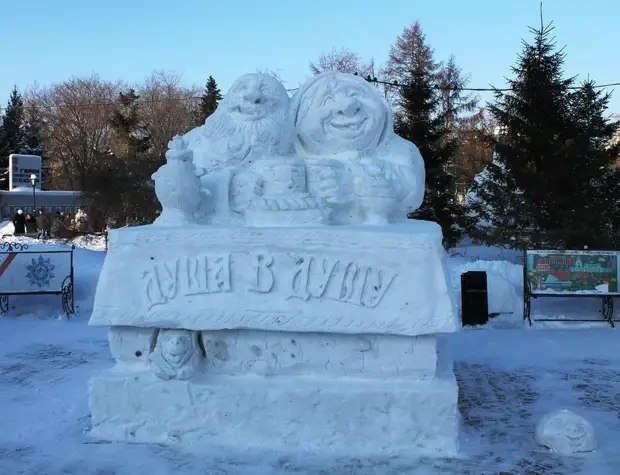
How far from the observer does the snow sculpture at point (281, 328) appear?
11.8ft

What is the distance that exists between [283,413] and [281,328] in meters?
0.50

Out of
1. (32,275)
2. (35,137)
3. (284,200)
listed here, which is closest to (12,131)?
(35,137)

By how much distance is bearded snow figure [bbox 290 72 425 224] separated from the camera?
406 centimetres

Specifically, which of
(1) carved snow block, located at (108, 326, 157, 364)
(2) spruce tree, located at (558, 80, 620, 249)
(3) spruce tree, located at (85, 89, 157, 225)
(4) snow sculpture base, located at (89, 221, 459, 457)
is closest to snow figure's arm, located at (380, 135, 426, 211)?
(4) snow sculpture base, located at (89, 221, 459, 457)

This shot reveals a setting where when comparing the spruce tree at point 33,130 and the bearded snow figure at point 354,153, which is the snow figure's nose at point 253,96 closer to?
the bearded snow figure at point 354,153

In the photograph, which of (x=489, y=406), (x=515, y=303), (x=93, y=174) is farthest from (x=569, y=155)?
(x=93, y=174)

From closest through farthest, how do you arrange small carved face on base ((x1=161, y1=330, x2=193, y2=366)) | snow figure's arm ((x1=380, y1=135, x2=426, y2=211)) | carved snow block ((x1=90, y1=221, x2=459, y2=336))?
1. carved snow block ((x1=90, y1=221, x2=459, y2=336))
2. small carved face on base ((x1=161, y1=330, x2=193, y2=366))
3. snow figure's arm ((x1=380, y1=135, x2=426, y2=211))

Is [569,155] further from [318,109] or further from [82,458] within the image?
[82,458]

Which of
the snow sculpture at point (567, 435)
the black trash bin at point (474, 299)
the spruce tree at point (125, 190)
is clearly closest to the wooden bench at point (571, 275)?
the black trash bin at point (474, 299)

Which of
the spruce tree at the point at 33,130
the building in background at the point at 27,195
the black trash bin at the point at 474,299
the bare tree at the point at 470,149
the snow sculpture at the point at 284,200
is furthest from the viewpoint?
the spruce tree at the point at 33,130

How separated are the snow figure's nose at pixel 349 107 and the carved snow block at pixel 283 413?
5.85 ft

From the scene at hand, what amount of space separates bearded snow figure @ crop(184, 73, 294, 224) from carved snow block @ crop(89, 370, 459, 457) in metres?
1.14

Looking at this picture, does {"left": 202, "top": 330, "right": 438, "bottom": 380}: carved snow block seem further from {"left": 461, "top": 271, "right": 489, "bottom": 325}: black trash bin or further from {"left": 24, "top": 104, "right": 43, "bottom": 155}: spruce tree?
{"left": 24, "top": 104, "right": 43, "bottom": 155}: spruce tree

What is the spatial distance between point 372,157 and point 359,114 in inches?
12.0
